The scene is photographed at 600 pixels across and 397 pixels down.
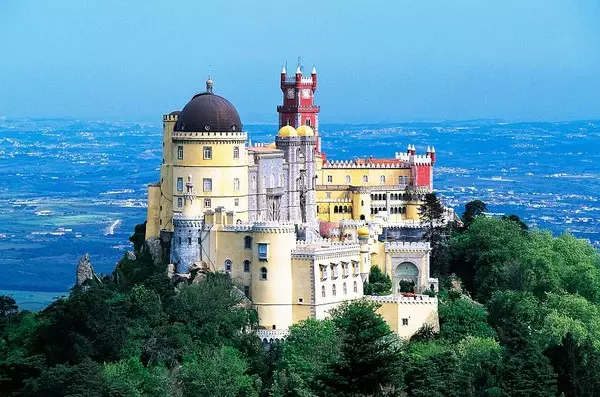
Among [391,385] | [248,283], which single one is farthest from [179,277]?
[391,385]

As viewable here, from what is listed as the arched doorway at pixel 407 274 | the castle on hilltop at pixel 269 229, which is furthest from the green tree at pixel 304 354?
the arched doorway at pixel 407 274

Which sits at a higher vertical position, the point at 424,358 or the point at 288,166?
the point at 288,166

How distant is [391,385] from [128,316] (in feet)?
76.6

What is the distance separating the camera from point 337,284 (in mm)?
94500

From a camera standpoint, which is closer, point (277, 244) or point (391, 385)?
point (391, 385)

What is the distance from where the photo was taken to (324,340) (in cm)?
8831

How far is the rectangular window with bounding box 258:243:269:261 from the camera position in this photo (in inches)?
3664

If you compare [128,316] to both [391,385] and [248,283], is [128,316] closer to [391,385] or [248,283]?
[248,283]

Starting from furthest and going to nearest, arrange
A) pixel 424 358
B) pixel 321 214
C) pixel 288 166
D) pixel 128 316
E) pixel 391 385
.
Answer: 1. pixel 321 214
2. pixel 288 166
3. pixel 128 316
4. pixel 424 358
5. pixel 391 385

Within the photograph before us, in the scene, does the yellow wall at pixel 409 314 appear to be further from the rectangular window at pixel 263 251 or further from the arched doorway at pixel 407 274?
the rectangular window at pixel 263 251

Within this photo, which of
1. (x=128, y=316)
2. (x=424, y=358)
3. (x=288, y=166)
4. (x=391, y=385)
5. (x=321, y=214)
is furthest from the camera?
(x=321, y=214)

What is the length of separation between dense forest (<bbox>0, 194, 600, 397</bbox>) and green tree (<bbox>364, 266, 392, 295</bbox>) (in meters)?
0.14

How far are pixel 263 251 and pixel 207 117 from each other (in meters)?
9.16

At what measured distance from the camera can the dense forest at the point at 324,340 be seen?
82750 mm
